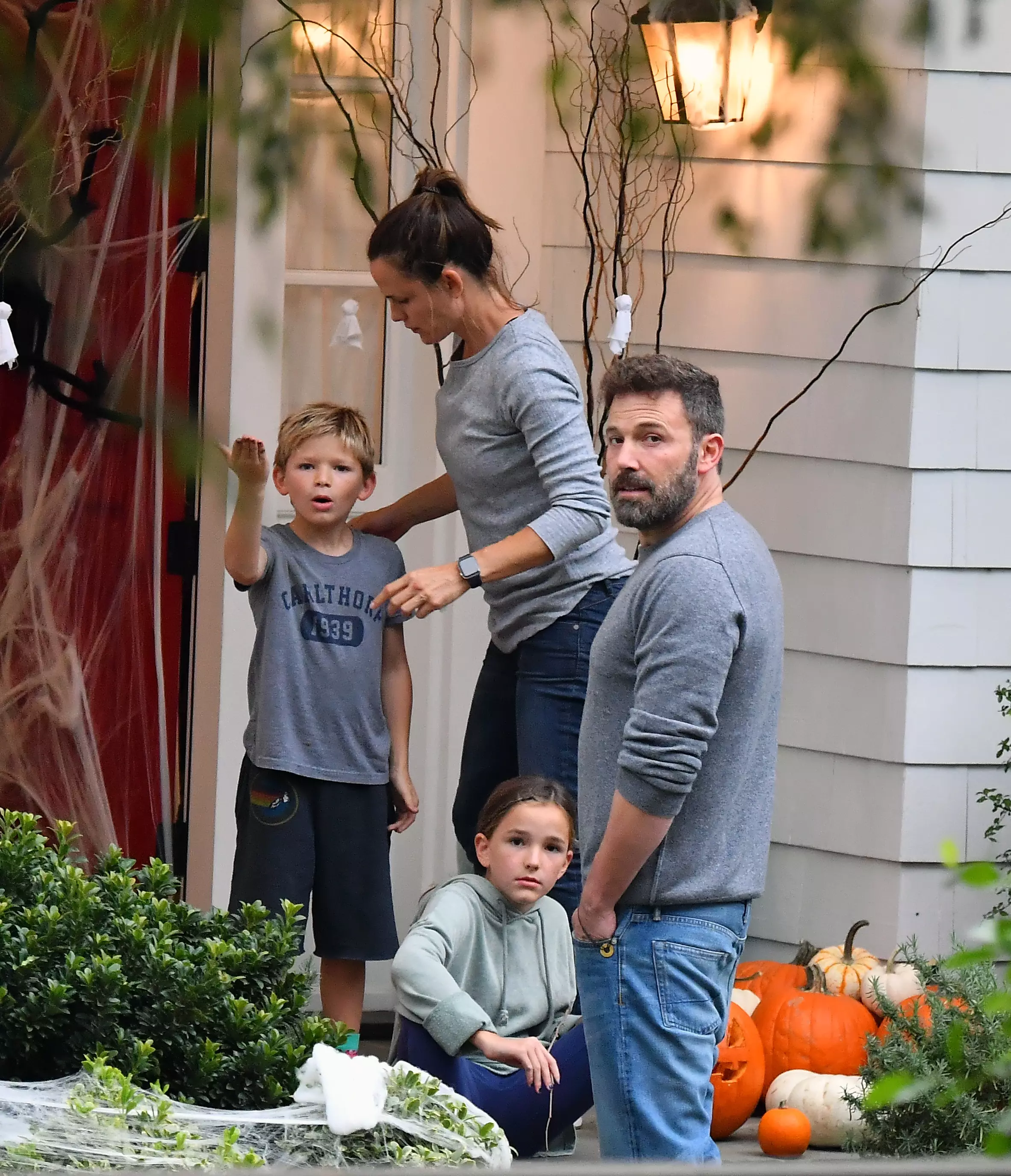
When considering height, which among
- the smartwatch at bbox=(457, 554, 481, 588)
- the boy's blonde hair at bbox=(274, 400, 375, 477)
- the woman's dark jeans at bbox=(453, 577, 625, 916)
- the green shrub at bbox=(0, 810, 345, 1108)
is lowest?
the green shrub at bbox=(0, 810, 345, 1108)

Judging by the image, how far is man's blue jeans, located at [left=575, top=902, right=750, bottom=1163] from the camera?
2295mm

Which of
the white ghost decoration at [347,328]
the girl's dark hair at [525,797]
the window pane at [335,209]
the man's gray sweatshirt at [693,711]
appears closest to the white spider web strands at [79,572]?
the window pane at [335,209]

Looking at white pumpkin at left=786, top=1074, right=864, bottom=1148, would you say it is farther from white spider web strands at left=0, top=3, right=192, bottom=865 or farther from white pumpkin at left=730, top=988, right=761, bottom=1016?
white spider web strands at left=0, top=3, right=192, bottom=865

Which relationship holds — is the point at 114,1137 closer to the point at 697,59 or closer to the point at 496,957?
the point at 496,957

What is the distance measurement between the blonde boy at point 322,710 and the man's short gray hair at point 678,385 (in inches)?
38.7

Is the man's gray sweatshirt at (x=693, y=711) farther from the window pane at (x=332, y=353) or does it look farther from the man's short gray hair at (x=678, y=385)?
the window pane at (x=332, y=353)

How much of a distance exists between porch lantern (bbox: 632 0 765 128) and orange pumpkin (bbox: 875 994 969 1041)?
1919 mm

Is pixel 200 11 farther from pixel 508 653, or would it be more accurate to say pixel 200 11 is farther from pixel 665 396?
pixel 508 653

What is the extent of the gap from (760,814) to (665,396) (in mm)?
586

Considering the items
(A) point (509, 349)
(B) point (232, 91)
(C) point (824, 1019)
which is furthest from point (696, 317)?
(B) point (232, 91)

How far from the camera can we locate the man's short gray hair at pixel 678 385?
2.41 m

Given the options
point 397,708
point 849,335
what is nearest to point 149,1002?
point 397,708

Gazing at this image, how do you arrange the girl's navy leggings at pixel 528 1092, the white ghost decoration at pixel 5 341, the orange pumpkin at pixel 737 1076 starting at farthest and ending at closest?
the orange pumpkin at pixel 737 1076 → the white ghost decoration at pixel 5 341 → the girl's navy leggings at pixel 528 1092

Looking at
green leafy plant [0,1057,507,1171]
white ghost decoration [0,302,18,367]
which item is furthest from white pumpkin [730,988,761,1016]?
white ghost decoration [0,302,18,367]
